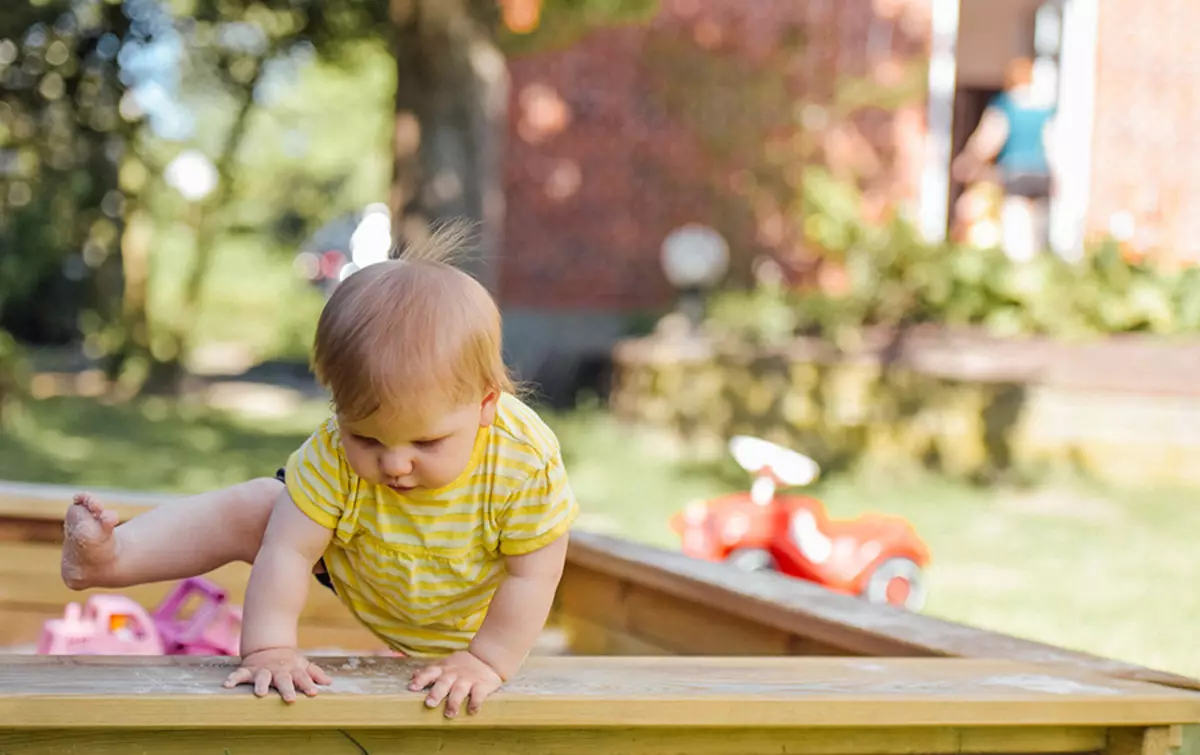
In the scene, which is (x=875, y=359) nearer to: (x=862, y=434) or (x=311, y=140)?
(x=862, y=434)

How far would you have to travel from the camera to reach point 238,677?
1716 millimetres

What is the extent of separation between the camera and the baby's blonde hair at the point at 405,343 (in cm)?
174

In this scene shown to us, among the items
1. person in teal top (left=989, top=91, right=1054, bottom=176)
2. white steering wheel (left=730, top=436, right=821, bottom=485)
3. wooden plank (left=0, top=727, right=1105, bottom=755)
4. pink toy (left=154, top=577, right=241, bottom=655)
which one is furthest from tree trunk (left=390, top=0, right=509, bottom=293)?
wooden plank (left=0, top=727, right=1105, bottom=755)

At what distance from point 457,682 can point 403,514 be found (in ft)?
1.01

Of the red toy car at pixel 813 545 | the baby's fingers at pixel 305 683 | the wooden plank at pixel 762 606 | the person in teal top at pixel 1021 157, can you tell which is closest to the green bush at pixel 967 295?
the person in teal top at pixel 1021 157

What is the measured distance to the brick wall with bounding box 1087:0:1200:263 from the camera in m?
10.1

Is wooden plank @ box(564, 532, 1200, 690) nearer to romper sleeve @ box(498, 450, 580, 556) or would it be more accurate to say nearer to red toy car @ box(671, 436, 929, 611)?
romper sleeve @ box(498, 450, 580, 556)

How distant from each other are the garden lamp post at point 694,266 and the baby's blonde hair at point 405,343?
319 inches

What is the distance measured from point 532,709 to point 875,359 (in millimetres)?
6686

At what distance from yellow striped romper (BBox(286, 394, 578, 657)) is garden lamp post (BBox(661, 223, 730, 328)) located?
25.9 ft

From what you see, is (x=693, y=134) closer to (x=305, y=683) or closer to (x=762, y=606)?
(x=762, y=606)

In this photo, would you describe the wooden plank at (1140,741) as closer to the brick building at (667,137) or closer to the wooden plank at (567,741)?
the wooden plank at (567,741)

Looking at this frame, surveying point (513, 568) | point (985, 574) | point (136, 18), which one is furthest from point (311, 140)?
point (513, 568)

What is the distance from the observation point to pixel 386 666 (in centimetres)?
187
